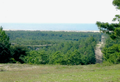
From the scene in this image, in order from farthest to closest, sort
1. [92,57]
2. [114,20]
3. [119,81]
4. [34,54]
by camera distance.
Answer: [92,57] < [34,54] < [114,20] < [119,81]

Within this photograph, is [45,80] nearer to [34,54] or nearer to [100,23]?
[100,23]

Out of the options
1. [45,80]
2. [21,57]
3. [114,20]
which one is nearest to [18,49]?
[21,57]

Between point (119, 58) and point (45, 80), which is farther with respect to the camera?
point (119, 58)

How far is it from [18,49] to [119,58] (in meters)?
14.6

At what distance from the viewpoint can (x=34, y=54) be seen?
87.8 feet

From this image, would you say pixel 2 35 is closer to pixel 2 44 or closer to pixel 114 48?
pixel 2 44

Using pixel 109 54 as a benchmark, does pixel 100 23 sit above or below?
above

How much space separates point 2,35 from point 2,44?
4.86 metres

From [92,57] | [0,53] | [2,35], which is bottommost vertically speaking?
[92,57]

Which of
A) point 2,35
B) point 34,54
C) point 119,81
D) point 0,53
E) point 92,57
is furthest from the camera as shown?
point 92,57

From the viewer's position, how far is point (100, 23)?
15320mm

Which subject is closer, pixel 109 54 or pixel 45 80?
pixel 45 80

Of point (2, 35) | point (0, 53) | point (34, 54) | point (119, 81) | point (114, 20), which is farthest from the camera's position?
point (2, 35)

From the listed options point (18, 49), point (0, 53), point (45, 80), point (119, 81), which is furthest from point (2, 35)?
point (119, 81)
